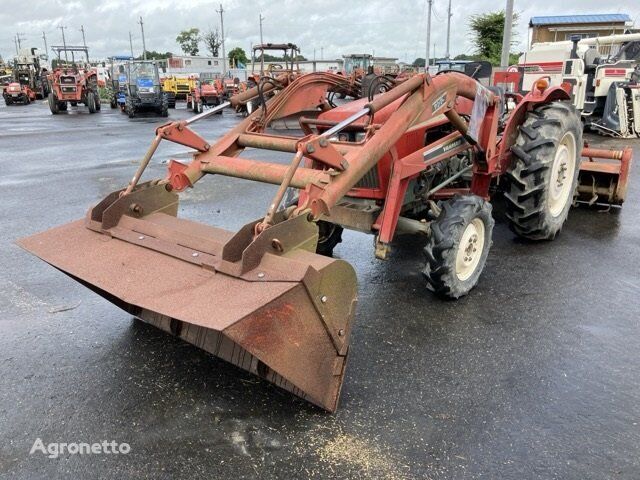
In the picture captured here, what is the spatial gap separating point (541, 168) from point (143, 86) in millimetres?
20956

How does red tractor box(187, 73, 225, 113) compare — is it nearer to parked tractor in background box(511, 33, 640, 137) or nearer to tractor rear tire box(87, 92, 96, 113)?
tractor rear tire box(87, 92, 96, 113)

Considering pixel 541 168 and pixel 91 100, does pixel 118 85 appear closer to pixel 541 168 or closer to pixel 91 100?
pixel 91 100

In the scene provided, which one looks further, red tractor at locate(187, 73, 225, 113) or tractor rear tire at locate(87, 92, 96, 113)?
red tractor at locate(187, 73, 225, 113)

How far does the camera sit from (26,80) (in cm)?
3631

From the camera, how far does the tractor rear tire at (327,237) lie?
15.9ft

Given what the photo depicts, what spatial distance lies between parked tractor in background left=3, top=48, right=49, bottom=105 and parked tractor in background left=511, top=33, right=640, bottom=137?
98.3 feet

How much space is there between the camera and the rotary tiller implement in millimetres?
2557

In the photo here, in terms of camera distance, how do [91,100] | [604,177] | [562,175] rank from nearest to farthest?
[562,175] → [604,177] → [91,100]

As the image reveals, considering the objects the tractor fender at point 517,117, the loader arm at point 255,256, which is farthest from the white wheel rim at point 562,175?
the loader arm at point 255,256

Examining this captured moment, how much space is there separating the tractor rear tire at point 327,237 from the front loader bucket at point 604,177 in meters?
3.37

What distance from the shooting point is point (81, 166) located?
1092 cm
